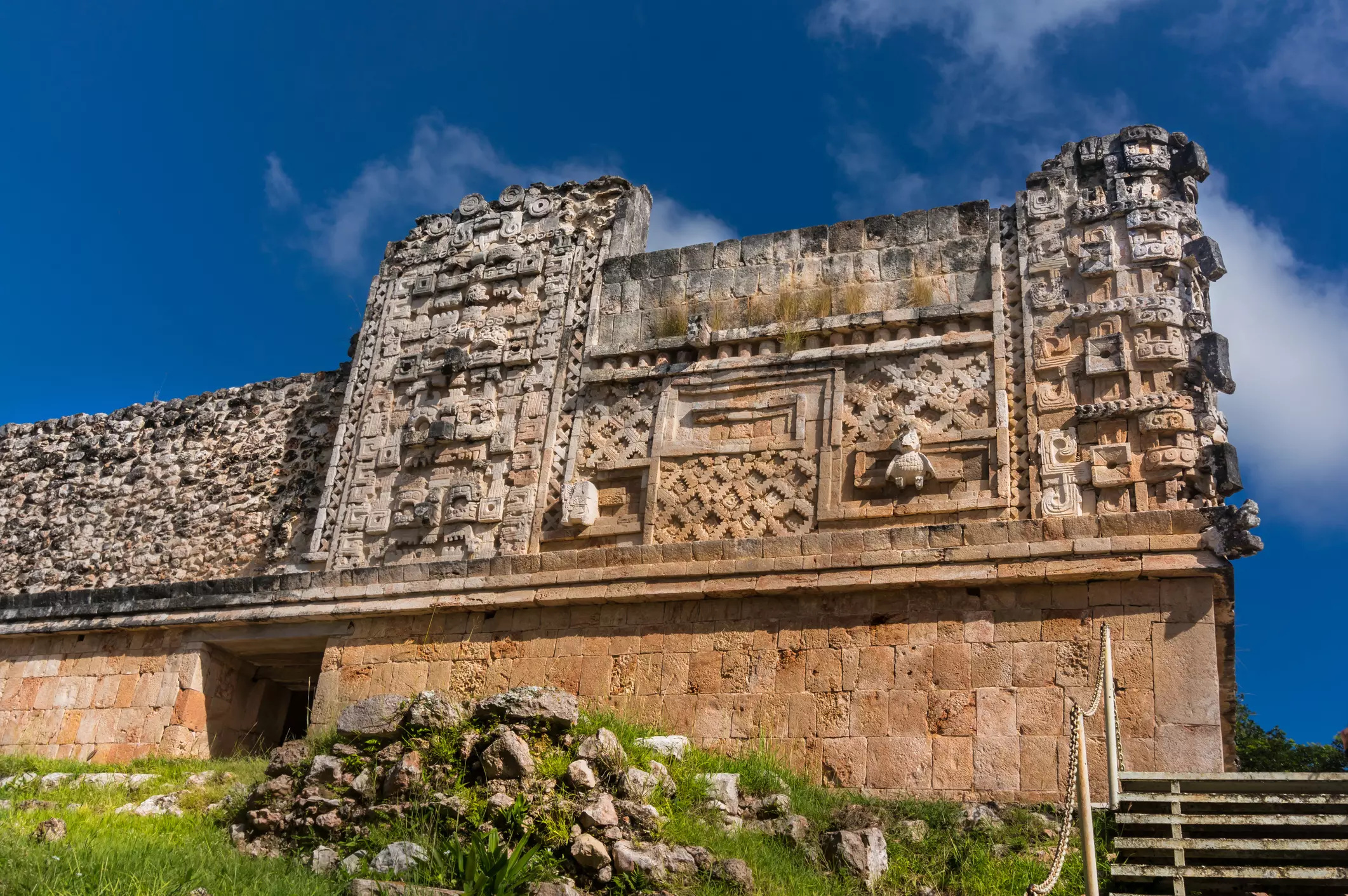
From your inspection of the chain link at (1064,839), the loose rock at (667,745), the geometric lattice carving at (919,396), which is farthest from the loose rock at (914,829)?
the geometric lattice carving at (919,396)

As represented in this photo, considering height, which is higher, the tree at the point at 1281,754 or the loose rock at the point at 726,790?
the tree at the point at 1281,754

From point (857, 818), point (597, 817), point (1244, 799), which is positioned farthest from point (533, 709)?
point (1244, 799)

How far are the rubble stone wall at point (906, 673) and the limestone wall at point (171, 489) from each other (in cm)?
363

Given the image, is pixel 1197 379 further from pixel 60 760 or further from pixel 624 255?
pixel 60 760

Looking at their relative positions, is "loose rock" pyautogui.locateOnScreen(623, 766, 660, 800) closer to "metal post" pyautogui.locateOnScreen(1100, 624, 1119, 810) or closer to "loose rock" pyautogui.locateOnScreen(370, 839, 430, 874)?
"loose rock" pyautogui.locateOnScreen(370, 839, 430, 874)

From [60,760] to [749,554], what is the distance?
6137 millimetres

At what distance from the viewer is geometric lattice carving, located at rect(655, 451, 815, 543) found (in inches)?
406

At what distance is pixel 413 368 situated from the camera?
12602 mm

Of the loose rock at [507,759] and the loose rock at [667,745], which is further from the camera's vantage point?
the loose rock at [667,745]

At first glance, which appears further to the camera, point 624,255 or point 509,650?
point 624,255

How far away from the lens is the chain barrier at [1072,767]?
591 centimetres

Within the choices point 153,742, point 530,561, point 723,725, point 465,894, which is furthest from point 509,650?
point 465,894

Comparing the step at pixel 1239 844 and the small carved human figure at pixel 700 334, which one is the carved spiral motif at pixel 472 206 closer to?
the small carved human figure at pixel 700 334

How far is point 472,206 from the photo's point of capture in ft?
44.0
